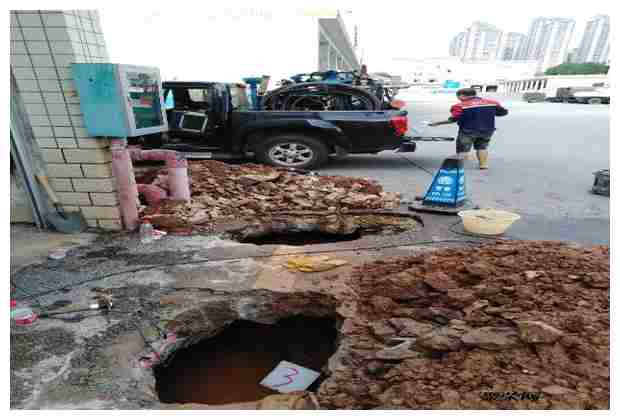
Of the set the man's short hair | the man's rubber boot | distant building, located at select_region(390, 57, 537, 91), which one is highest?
the man's short hair

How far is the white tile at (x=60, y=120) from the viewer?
3.87m

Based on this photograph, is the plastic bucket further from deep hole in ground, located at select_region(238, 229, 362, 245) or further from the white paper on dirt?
the white paper on dirt

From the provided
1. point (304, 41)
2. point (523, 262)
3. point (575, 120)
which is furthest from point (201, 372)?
point (575, 120)

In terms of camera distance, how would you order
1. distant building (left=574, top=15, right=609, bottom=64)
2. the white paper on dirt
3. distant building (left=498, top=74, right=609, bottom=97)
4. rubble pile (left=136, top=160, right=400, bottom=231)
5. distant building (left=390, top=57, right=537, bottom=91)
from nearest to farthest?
the white paper on dirt → rubble pile (left=136, top=160, right=400, bottom=231) → distant building (left=498, top=74, right=609, bottom=97) → distant building (left=574, top=15, right=609, bottom=64) → distant building (left=390, top=57, right=537, bottom=91)

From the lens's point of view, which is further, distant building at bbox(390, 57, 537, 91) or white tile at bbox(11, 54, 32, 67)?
distant building at bbox(390, 57, 537, 91)

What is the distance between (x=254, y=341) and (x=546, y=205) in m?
4.54

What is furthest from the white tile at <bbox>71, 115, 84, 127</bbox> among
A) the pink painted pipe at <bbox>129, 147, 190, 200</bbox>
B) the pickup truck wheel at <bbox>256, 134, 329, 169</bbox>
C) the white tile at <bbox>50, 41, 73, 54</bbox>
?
the pickup truck wheel at <bbox>256, 134, 329, 169</bbox>

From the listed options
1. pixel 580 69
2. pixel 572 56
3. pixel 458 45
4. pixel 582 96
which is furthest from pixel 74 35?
pixel 458 45

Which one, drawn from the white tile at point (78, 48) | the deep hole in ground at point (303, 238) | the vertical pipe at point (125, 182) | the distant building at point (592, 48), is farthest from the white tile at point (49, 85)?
the distant building at point (592, 48)

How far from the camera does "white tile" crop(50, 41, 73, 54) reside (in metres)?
3.56

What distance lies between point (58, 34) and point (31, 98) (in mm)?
761

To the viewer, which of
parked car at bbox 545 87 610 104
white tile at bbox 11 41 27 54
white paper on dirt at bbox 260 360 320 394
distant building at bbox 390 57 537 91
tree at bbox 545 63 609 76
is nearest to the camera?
white paper on dirt at bbox 260 360 320 394

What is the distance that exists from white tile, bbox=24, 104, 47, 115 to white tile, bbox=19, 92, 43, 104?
0.04 meters

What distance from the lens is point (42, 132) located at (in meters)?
3.94
